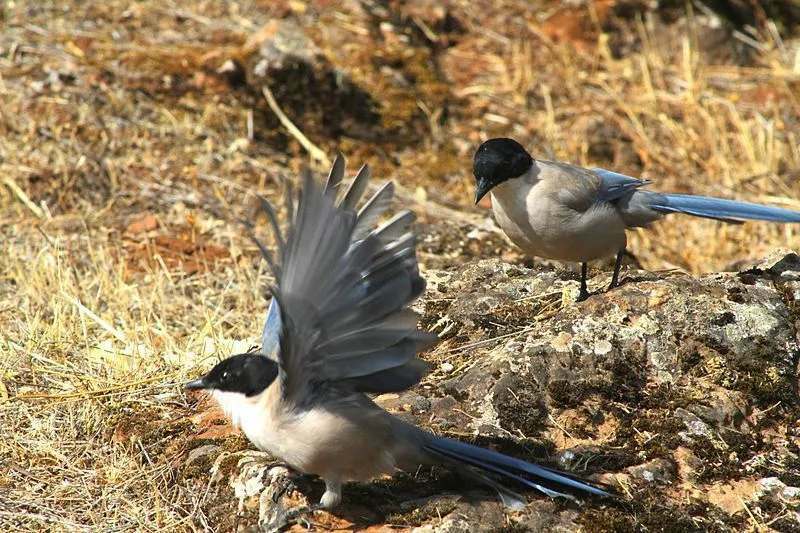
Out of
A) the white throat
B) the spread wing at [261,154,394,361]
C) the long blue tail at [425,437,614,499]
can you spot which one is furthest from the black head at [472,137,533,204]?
the white throat

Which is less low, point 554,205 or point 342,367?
point 342,367

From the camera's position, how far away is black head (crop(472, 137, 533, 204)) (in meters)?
4.62

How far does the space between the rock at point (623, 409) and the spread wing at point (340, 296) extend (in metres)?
0.52

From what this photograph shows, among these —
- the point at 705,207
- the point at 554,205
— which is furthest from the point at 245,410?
the point at 705,207

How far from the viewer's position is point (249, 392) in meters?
3.44

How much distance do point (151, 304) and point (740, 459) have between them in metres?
3.02

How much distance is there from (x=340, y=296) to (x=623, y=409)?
52.2 inches

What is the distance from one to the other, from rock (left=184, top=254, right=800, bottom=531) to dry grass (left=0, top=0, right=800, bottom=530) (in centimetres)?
78

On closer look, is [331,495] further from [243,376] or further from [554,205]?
[554,205]

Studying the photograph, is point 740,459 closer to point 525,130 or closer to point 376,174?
point 376,174

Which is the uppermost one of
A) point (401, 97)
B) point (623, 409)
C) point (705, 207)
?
point (705, 207)

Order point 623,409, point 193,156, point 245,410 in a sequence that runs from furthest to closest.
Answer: point 193,156 → point 623,409 → point 245,410

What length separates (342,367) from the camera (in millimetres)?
3311

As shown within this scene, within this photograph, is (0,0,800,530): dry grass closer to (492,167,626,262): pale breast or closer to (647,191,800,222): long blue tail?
(492,167,626,262): pale breast
